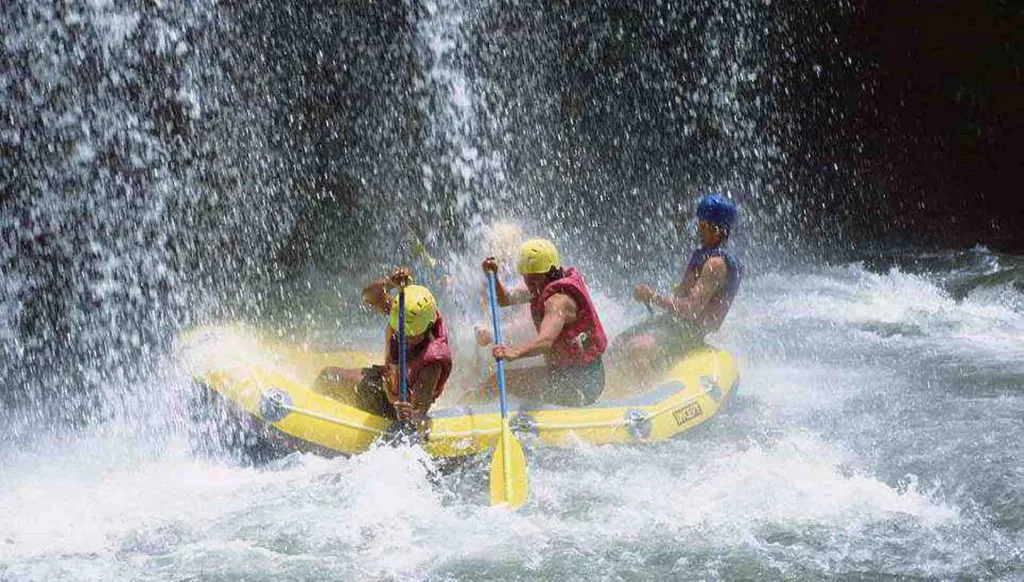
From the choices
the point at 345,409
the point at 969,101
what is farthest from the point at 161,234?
the point at 969,101

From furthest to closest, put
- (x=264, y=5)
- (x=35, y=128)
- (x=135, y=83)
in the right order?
1. (x=264, y=5)
2. (x=135, y=83)
3. (x=35, y=128)

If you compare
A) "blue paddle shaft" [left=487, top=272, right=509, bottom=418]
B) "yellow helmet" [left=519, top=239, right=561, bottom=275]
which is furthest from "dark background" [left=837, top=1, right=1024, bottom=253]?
"blue paddle shaft" [left=487, top=272, right=509, bottom=418]

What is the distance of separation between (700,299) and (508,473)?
232 centimetres

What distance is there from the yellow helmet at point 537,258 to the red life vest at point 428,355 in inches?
27.9

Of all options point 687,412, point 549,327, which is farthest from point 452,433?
point 687,412

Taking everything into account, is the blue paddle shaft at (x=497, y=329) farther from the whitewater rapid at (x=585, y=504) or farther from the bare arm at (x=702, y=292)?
the bare arm at (x=702, y=292)

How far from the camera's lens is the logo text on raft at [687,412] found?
6776mm

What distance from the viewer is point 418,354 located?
6316 mm

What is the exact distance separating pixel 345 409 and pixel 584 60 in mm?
8563

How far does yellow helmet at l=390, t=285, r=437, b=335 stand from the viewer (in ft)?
20.4

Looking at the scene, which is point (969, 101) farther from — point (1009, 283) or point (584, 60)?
point (584, 60)

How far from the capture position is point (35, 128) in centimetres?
1043

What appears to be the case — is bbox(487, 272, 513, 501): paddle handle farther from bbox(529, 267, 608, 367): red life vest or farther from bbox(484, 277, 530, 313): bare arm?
bbox(529, 267, 608, 367): red life vest

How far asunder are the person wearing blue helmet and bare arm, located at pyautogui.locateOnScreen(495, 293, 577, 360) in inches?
34.6
